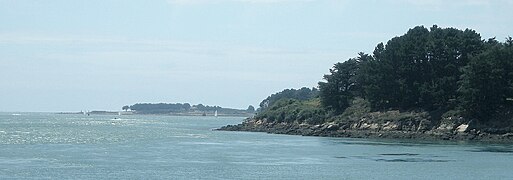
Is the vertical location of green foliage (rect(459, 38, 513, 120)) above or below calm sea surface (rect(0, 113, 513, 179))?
above

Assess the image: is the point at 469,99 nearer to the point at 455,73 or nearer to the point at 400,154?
the point at 455,73

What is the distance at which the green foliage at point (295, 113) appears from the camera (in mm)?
129875

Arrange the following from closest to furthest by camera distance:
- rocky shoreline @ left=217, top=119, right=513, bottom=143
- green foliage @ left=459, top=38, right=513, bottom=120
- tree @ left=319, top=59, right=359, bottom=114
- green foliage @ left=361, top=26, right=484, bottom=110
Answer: rocky shoreline @ left=217, top=119, right=513, bottom=143, green foliage @ left=459, top=38, right=513, bottom=120, green foliage @ left=361, top=26, right=484, bottom=110, tree @ left=319, top=59, right=359, bottom=114

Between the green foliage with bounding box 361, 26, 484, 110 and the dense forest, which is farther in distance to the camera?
the green foliage with bounding box 361, 26, 484, 110

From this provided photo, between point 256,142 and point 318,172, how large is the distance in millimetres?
40989

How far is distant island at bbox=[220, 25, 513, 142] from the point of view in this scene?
337ft

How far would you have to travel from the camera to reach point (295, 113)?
137500 mm

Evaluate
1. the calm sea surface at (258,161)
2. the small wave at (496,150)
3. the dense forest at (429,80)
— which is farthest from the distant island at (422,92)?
the small wave at (496,150)

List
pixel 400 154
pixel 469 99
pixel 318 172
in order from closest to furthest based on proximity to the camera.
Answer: pixel 318 172, pixel 400 154, pixel 469 99

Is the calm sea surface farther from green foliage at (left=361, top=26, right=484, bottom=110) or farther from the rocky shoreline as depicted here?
green foliage at (left=361, top=26, right=484, bottom=110)

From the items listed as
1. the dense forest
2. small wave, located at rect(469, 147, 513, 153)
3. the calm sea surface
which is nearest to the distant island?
the dense forest

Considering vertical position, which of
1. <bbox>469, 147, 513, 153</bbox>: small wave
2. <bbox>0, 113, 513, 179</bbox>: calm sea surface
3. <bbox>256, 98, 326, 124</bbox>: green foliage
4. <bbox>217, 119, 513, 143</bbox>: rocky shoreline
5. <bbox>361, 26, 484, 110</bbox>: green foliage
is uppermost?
<bbox>361, 26, 484, 110</bbox>: green foliage

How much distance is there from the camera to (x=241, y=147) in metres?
91.8

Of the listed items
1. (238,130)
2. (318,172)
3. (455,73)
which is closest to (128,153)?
(318,172)
